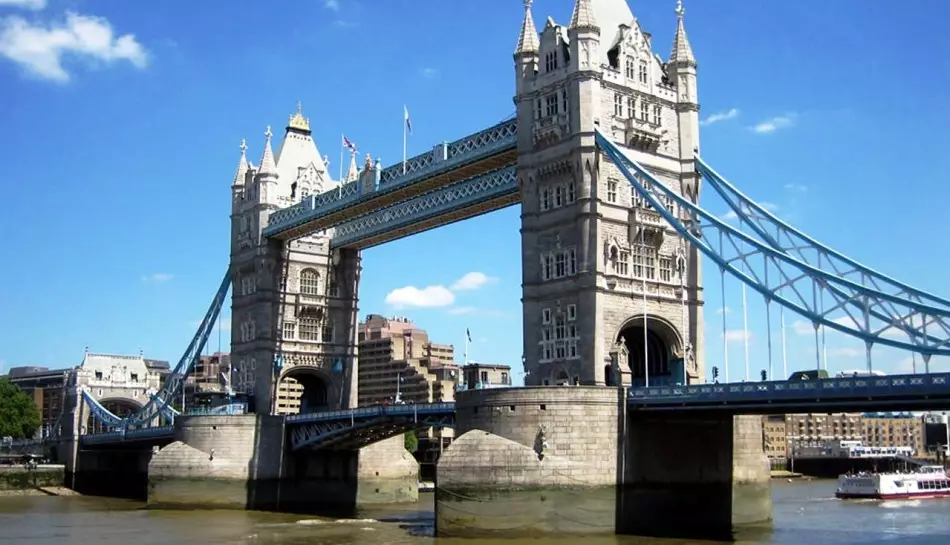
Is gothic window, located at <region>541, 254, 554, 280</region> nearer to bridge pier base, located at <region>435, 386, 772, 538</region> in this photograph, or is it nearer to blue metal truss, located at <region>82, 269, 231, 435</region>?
bridge pier base, located at <region>435, 386, 772, 538</region>

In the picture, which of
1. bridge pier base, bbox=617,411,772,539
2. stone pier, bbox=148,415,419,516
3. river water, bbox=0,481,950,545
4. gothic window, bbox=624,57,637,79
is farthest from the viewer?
stone pier, bbox=148,415,419,516

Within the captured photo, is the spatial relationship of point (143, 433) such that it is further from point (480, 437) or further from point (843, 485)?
point (843, 485)

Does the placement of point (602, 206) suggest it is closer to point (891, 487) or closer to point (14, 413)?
point (891, 487)

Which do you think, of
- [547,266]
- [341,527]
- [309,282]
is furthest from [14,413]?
[547,266]

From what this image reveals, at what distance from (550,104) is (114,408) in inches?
3723

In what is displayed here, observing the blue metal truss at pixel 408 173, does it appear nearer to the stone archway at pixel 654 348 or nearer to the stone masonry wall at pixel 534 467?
the stone archway at pixel 654 348

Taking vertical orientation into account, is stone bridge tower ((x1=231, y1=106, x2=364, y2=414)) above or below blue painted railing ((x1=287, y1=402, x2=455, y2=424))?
above

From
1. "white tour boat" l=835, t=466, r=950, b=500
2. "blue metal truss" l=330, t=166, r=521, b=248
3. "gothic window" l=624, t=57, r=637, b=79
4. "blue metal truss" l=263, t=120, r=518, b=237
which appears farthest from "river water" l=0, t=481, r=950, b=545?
"gothic window" l=624, t=57, r=637, b=79

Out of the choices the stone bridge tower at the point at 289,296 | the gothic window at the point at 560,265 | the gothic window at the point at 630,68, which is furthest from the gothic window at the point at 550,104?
the stone bridge tower at the point at 289,296

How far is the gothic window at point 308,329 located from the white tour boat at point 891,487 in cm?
4154

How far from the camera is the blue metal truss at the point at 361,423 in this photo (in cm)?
6094

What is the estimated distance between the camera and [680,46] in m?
60.6

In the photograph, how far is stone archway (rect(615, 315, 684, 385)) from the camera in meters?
57.4

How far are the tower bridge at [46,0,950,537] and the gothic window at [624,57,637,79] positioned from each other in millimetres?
81
